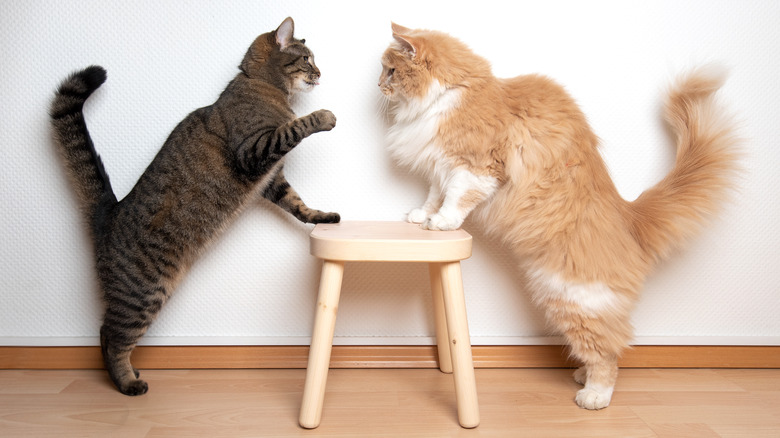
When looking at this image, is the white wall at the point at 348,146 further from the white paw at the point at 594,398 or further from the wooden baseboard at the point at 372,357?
the white paw at the point at 594,398

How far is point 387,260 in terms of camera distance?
1150 millimetres

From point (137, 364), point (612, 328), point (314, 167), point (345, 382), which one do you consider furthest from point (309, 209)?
point (612, 328)

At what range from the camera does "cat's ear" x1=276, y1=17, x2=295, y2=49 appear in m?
1.40

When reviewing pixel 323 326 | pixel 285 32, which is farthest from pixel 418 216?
pixel 285 32

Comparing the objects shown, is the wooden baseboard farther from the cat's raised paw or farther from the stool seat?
the cat's raised paw

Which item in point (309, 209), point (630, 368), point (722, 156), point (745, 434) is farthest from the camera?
point (630, 368)

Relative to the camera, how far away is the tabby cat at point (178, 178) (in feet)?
4.56

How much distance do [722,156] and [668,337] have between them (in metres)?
0.66

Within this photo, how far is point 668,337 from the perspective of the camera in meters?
1.69

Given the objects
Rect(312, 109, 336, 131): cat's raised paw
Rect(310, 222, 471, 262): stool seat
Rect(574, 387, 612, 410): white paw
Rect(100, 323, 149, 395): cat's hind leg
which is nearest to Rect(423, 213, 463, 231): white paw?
Rect(310, 222, 471, 262): stool seat

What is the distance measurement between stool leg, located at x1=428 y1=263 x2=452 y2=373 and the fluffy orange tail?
58 centimetres

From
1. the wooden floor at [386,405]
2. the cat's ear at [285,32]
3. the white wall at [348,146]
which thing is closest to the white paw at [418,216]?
the white wall at [348,146]

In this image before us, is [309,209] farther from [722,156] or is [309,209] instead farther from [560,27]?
[722,156]

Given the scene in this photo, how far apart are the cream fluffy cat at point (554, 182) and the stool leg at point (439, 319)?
0.75ft
